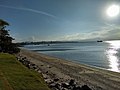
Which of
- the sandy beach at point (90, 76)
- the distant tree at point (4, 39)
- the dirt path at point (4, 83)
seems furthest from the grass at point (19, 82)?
the distant tree at point (4, 39)

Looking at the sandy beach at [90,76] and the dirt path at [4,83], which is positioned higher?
the dirt path at [4,83]

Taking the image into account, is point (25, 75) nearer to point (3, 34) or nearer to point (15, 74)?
point (15, 74)

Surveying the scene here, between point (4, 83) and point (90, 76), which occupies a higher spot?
point (4, 83)

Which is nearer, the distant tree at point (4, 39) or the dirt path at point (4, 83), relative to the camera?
the dirt path at point (4, 83)

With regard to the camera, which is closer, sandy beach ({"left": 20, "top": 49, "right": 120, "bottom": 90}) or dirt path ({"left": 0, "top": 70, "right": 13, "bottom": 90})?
dirt path ({"left": 0, "top": 70, "right": 13, "bottom": 90})

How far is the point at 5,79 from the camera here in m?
19.7

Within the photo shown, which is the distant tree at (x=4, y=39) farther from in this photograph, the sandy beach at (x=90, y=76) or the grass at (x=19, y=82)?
the grass at (x=19, y=82)

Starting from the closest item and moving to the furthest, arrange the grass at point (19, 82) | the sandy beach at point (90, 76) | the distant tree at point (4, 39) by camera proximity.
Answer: the grass at point (19, 82), the sandy beach at point (90, 76), the distant tree at point (4, 39)

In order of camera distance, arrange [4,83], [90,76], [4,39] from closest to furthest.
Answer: [4,83], [90,76], [4,39]

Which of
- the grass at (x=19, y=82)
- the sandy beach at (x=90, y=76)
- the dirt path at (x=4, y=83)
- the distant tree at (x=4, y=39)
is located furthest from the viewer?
the distant tree at (x=4, y=39)

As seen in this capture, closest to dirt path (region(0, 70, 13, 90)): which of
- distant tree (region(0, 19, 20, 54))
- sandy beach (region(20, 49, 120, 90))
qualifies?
sandy beach (region(20, 49, 120, 90))

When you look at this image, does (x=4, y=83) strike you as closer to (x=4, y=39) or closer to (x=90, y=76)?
(x=90, y=76)

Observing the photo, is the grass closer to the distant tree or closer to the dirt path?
the dirt path

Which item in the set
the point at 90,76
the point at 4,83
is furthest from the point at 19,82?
the point at 90,76
